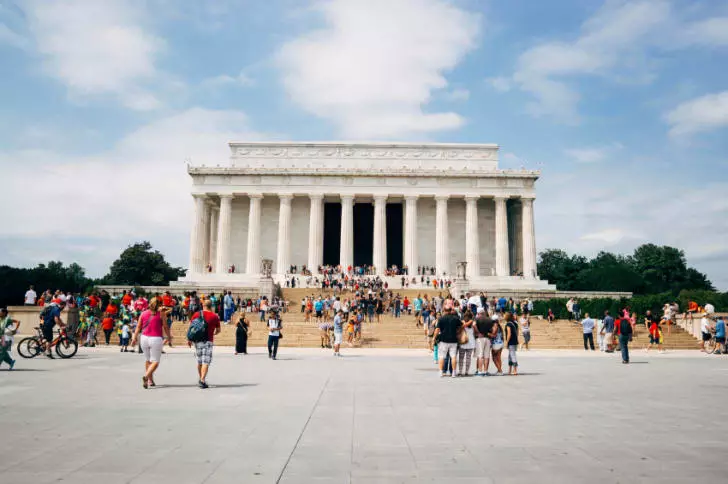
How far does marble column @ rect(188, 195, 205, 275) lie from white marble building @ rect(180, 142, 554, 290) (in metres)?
0.11

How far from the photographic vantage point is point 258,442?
7234mm

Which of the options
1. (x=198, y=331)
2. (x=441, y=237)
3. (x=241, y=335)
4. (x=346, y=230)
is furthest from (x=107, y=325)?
(x=441, y=237)

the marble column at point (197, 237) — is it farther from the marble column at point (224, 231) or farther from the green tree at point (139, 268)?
the green tree at point (139, 268)

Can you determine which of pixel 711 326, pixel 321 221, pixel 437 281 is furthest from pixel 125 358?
pixel 321 221

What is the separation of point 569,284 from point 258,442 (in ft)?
261

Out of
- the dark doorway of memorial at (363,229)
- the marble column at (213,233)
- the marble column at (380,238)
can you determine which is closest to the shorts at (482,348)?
the marble column at (380,238)

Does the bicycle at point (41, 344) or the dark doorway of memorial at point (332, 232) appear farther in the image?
the dark doorway of memorial at point (332, 232)

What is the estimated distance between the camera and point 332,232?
67.6m

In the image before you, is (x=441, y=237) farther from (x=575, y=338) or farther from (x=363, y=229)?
(x=575, y=338)

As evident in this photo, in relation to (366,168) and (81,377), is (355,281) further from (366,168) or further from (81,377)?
(81,377)

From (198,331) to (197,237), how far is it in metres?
49.1

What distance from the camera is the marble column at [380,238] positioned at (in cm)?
5850

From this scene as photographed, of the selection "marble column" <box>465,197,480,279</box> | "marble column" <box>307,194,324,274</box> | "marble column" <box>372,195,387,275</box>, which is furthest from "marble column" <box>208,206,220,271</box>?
"marble column" <box>465,197,480,279</box>

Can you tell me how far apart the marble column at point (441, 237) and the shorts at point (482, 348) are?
4190 centimetres
